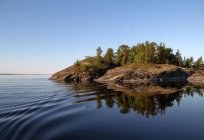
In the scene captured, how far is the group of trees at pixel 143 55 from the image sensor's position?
148 metres

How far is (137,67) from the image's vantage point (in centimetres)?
12644

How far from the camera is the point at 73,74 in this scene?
136500 millimetres

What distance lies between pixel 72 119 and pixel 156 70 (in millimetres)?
103413

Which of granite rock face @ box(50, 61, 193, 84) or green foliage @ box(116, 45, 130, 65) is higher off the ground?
green foliage @ box(116, 45, 130, 65)

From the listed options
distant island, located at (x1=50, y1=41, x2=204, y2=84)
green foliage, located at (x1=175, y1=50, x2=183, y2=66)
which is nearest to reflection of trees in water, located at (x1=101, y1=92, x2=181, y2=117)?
distant island, located at (x1=50, y1=41, x2=204, y2=84)

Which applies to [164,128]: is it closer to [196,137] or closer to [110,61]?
[196,137]

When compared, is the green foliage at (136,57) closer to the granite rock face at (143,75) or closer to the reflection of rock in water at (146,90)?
the granite rock face at (143,75)

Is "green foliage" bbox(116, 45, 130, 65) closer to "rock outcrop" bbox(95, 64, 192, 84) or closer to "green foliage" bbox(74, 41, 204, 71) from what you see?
"green foliage" bbox(74, 41, 204, 71)

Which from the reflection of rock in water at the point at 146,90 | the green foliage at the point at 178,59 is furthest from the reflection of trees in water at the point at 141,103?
the green foliage at the point at 178,59

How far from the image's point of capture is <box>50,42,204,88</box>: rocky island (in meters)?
114

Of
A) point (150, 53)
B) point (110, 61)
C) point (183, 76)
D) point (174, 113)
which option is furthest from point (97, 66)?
point (174, 113)

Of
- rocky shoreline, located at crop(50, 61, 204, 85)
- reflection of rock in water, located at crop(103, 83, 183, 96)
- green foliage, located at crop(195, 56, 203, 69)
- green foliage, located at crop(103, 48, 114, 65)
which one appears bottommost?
reflection of rock in water, located at crop(103, 83, 183, 96)

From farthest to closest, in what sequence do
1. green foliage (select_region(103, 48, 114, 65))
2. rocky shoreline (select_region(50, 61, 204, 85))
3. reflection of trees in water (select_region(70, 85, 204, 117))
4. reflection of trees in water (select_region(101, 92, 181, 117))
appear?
green foliage (select_region(103, 48, 114, 65)) → rocky shoreline (select_region(50, 61, 204, 85)) → reflection of trees in water (select_region(70, 85, 204, 117)) → reflection of trees in water (select_region(101, 92, 181, 117))

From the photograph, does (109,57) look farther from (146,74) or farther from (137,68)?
(146,74)
